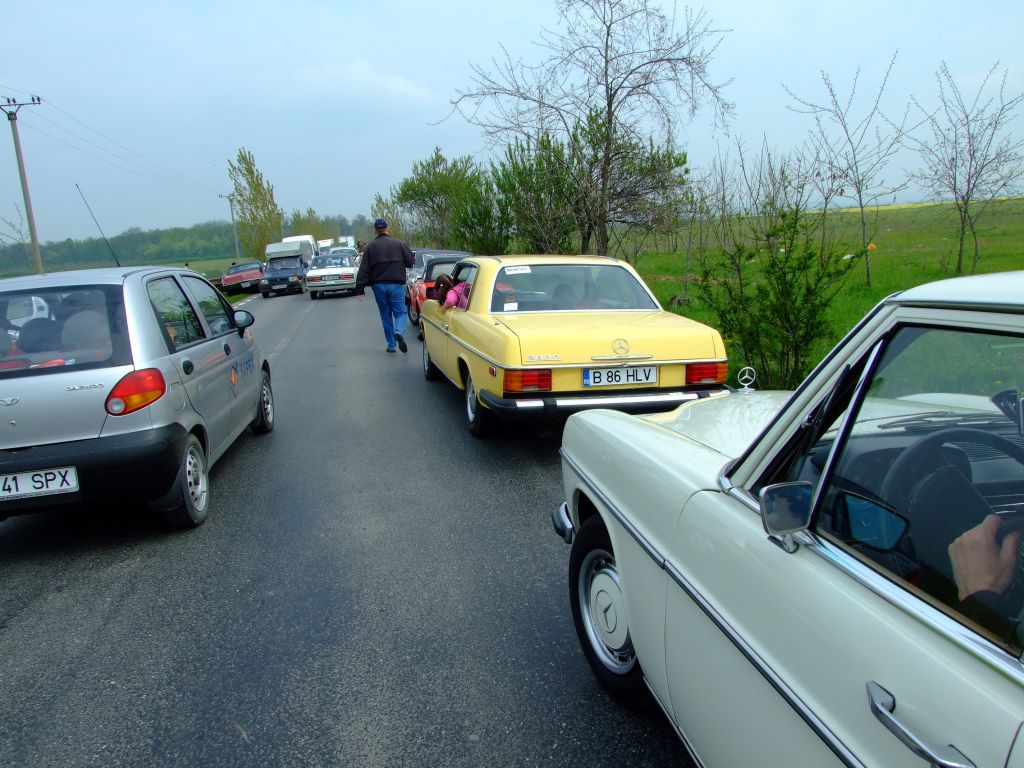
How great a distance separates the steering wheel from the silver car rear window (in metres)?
3.87

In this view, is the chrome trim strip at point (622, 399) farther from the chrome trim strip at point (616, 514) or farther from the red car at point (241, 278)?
the red car at point (241, 278)

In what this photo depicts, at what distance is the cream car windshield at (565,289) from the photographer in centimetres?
615

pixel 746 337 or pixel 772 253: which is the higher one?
pixel 772 253

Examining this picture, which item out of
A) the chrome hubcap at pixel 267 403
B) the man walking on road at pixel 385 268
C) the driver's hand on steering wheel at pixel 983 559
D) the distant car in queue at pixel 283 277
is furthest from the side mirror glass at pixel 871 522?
the distant car in queue at pixel 283 277

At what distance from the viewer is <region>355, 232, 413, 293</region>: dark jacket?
10523 millimetres

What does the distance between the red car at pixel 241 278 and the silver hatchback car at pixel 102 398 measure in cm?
2832

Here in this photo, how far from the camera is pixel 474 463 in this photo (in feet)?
18.3

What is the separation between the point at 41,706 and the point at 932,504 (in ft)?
10.4

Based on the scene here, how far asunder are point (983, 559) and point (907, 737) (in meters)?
0.39

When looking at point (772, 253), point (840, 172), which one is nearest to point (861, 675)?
point (772, 253)

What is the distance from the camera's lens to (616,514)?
7.64 feet

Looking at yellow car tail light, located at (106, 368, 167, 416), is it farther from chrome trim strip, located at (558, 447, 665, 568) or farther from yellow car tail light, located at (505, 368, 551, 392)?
chrome trim strip, located at (558, 447, 665, 568)

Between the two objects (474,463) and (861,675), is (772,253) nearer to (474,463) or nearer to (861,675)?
(474,463)

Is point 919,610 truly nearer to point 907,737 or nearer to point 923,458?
point 907,737
